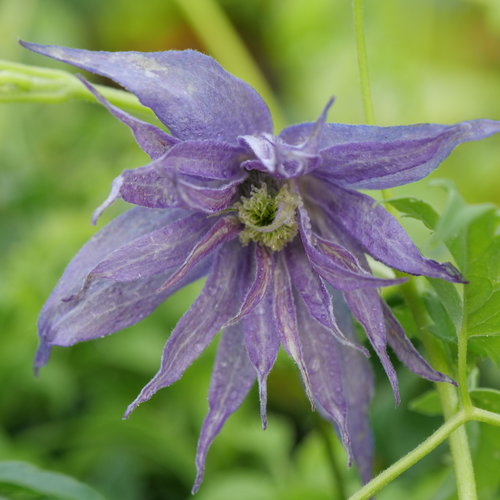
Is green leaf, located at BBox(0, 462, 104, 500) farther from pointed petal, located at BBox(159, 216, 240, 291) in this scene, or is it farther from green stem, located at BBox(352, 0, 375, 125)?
green stem, located at BBox(352, 0, 375, 125)

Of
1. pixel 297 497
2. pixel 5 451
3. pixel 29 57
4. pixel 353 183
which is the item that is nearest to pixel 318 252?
pixel 353 183

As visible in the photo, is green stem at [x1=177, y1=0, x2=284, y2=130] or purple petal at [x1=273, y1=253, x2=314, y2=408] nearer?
purple petal at [x1=273, y1=253, x2=314, y2=408]

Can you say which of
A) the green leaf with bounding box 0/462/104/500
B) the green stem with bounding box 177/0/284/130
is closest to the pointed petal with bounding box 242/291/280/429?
the green leaf with bounding box 0/462/104/500

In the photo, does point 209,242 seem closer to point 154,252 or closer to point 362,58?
point 154,252

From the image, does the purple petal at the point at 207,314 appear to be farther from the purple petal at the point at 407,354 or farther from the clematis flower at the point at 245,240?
the purple petal at the point at 407,354

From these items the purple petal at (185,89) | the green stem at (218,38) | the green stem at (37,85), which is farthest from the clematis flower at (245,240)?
the green stem at (218,38)
